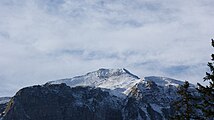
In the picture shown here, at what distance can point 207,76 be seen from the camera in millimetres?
41969

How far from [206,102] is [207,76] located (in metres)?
2.02

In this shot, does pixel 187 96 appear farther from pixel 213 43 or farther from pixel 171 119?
pixel 213 43

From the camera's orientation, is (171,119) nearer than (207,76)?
No

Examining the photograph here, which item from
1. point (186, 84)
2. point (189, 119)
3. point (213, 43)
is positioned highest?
point (213, 43)

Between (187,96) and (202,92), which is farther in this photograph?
(187,96)

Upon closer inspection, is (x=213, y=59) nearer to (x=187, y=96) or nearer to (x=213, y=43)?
(x=213, y=43)

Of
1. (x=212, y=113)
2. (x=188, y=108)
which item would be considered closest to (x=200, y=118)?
(x=212, y=113)

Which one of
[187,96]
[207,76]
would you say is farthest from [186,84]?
[207,76]

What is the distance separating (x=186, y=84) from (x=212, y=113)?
6068 millimetres

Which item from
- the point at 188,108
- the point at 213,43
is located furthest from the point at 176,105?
the point at 213,43

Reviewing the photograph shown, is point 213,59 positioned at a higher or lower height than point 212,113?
higher

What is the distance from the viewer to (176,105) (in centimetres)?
4578

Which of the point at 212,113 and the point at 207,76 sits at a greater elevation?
the point at 207,76

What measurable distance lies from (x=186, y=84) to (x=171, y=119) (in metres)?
3.51
